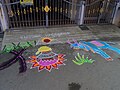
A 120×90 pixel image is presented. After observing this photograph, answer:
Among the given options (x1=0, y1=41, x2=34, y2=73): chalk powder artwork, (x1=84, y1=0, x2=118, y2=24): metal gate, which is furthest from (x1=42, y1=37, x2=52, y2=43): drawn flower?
(x1=84, y1=0, x2=118, y2=24): metal gate

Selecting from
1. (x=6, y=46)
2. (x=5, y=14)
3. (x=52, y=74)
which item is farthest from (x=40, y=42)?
(x=5, y=14)

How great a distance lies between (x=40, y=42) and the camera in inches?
147

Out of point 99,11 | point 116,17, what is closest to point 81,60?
point 99,11

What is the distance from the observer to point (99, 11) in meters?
5.09

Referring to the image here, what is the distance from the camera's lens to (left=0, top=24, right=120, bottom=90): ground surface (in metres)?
2.45

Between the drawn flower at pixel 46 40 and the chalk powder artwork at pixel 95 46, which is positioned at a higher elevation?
the drawn flower at pixel 46 40

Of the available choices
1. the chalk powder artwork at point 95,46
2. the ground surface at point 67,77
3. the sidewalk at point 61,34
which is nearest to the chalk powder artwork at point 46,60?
the ground surface at point 67,77

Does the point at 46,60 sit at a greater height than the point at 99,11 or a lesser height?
lesser

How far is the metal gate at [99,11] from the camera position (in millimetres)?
4955

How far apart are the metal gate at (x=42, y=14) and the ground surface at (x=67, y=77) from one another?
70.2 inches

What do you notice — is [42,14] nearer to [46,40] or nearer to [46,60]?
[46,40]

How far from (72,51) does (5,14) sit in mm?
2533

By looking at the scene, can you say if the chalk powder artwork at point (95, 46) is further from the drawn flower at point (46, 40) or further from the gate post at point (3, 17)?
the gate post at point (3, 17)

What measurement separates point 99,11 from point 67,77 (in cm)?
351
